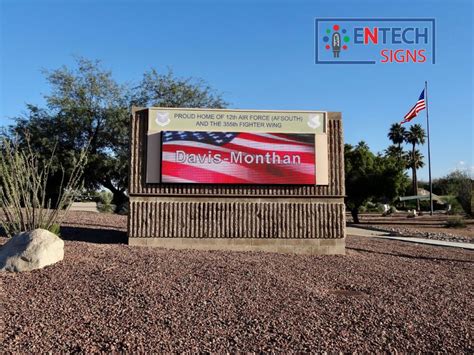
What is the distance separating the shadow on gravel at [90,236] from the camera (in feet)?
37.2

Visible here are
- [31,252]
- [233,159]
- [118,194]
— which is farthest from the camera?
[118,194]

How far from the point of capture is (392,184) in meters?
33.2

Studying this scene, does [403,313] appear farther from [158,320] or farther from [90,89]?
[90,89]

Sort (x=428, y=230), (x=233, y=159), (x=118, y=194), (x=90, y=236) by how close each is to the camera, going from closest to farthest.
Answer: (x=233, y=159), (x=90, y=236), (x=428, y=230), (x=118, y=194)

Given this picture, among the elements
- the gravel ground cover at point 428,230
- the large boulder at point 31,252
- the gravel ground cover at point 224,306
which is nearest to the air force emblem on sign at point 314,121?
the gravel ground cover at point 224,306

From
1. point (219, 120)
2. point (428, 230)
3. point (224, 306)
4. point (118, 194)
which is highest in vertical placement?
point (219, 120)

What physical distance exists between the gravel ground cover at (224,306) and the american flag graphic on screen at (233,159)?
2747mm

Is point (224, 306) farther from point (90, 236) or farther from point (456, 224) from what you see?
point (456, 224)

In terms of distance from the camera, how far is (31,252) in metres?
7.46

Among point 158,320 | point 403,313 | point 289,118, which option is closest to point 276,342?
point 158,320

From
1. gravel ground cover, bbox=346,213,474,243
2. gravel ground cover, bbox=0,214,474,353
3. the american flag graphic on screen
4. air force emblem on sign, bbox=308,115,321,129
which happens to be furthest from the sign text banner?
gravel ground cover, bbox=346,213,474,243

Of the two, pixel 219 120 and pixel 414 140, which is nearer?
pixel 219 120

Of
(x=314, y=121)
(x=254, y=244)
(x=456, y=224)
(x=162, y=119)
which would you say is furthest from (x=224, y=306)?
(x=456, y=224)

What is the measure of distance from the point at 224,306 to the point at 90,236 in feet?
23.2
